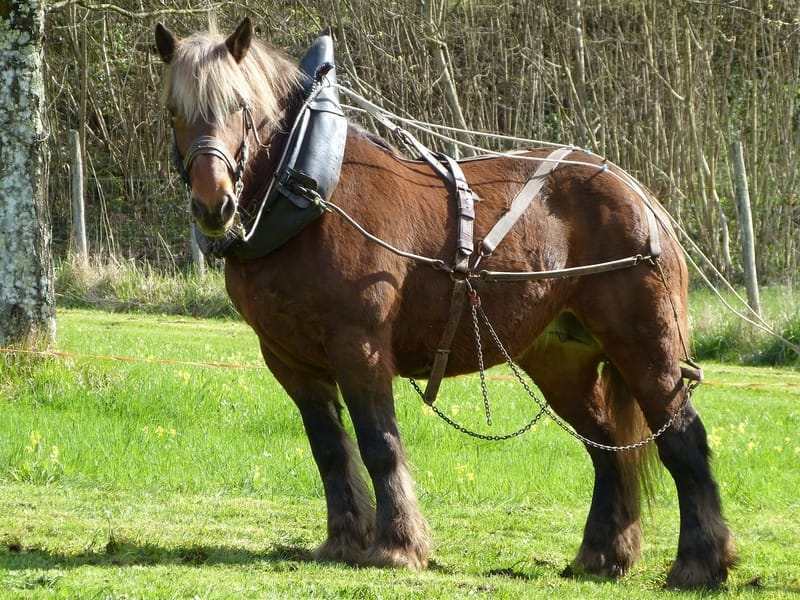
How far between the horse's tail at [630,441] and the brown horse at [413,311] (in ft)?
0.03

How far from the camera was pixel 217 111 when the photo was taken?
4.71 m

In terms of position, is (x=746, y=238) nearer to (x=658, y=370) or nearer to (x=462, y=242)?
(x=658, y=370)

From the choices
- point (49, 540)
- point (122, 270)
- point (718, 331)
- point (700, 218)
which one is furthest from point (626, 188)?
point (122, 270)

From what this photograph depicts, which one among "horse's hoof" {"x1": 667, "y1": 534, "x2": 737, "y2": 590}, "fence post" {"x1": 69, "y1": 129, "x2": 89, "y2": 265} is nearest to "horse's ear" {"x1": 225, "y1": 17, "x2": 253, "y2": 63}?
"horse's hoof" {"x1": 667, "y1": 534, "x2": 737, "y2": 590}

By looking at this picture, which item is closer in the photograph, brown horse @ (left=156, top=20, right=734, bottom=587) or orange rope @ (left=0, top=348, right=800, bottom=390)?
brown horse @ (left=156, top=20, right=734, bottom=587)

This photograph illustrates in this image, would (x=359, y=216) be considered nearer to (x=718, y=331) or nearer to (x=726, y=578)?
(x=726, y=578)

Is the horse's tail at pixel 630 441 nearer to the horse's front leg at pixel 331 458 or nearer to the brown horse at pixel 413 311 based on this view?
the brown horse at pixel 413 311

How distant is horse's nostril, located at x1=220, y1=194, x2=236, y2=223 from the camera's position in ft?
14.9

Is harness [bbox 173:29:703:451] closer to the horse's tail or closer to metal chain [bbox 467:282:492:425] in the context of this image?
metal chain [bbox 467:282:492:425]

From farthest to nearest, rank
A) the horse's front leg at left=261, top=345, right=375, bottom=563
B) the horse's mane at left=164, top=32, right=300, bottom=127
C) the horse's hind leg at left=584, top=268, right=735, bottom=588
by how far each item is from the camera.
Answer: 1. the horse's hind leg at left=584, top=268, right=735, bottom=588
2. the horse's front leg at left=261, top=345, right=375, bottom=563
3. the horse's mane at left=164, top=32, right=300, bottom=127

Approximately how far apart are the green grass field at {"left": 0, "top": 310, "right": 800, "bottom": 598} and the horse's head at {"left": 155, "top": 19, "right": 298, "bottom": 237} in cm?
158

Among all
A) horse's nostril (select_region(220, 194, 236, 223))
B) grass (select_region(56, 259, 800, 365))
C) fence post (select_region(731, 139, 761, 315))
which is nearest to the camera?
horse's nostril (select_region(220, 194, 236, 223))

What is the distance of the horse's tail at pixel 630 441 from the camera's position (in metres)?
5.78

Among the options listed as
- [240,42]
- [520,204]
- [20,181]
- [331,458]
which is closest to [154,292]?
[20,181]
